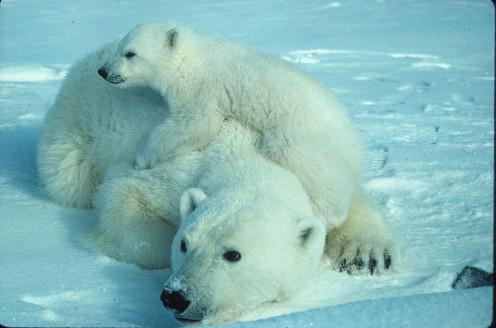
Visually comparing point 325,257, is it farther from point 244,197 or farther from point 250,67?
point 250,67

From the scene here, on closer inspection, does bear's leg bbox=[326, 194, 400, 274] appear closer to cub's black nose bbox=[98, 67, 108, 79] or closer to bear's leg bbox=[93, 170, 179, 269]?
bear's leg bbox=[93, 170, 179, 269]

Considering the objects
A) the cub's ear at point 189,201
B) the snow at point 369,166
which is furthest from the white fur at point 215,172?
the snow at point 369,166

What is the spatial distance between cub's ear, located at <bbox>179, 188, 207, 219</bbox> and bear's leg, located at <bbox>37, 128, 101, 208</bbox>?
58.1 inches

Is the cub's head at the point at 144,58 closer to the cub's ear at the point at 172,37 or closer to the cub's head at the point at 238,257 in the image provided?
the cub's ear at the point at 172,37

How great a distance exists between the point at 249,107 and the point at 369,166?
140cm

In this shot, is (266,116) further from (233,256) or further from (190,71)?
(233,256)

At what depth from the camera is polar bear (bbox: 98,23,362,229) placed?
3.14m

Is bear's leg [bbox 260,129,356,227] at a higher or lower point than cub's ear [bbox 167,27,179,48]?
lower

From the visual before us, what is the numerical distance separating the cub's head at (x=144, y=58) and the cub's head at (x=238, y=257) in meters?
1.62

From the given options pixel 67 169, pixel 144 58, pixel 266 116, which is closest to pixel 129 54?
pixel 144 58

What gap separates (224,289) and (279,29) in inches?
360

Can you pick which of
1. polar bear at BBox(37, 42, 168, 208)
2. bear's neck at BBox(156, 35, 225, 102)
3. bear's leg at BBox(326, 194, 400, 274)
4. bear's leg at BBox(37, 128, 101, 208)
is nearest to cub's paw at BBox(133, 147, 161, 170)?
polar bear at BBox(37, 42, 168, 208)

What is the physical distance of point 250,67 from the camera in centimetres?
368

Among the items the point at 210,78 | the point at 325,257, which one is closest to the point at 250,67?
the point at 210,78
